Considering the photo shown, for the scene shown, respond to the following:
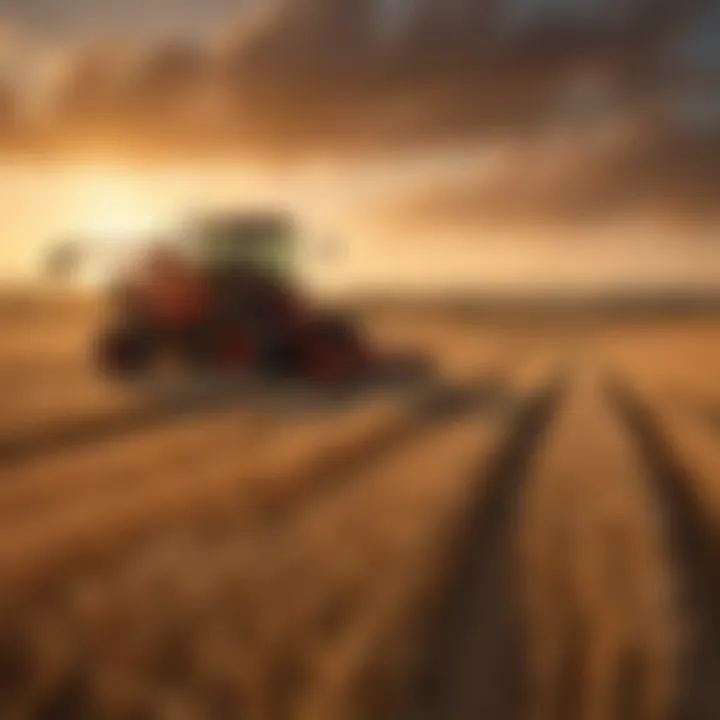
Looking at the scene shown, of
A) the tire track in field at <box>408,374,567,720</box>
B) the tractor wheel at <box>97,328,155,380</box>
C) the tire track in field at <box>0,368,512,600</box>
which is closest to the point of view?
the tire track in field at <box>408,374,567,720</box>

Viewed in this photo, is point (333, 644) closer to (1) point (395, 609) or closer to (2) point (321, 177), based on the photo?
(1) point (395, 609)

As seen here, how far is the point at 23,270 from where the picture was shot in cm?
132

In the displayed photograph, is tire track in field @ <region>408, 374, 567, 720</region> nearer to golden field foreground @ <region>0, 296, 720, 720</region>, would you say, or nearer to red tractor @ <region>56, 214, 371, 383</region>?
golden field foreground @ <region>0, 296, 720, 720</region>

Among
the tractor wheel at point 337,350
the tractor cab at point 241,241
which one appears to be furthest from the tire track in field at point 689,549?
the tractor cab at point 241,241

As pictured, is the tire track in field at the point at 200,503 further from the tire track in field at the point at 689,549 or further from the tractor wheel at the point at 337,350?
the tire track in field at the point at 689,549

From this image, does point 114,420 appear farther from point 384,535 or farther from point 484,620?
point 484,620

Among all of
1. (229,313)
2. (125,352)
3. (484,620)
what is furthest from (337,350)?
(484,620)

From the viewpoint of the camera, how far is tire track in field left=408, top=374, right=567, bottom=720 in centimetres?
97

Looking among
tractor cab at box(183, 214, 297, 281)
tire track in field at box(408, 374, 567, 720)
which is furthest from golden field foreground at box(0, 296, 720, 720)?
tractor cab at box(183, 214, 297, 281)

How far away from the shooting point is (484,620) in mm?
1049

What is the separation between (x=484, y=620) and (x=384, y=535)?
16cm

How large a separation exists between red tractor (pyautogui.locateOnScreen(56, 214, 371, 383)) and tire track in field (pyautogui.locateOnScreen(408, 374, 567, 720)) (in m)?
0.24

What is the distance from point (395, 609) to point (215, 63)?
2.42 feet

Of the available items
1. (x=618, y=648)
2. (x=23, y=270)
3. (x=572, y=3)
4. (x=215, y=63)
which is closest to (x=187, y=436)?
(x=23, y=270)
